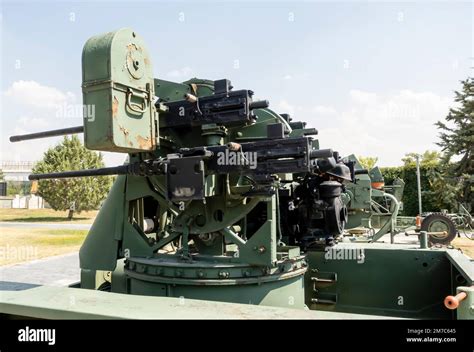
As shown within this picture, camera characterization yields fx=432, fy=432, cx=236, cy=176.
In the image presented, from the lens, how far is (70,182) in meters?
33.9

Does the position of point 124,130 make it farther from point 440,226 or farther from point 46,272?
point 440,226

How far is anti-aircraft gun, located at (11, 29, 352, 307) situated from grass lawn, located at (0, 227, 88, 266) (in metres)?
12.6

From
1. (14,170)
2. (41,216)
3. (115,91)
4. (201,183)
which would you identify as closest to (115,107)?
(115,91)

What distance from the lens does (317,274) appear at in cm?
502

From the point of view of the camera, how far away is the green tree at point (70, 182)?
34.3 metres

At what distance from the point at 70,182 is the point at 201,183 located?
108 ft

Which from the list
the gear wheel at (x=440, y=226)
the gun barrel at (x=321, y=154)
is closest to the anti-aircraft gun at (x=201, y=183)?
the gun barrel at (x=321, y=154)

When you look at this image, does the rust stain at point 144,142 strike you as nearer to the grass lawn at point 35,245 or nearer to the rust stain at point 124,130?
the rust stain at point 124,130

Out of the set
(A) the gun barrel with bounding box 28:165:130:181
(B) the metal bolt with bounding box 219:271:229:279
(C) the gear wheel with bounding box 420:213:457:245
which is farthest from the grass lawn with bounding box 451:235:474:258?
(A) the gun barrel with bounding box 28:165:130:181

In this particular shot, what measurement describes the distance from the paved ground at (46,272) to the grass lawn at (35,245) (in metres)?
1.02

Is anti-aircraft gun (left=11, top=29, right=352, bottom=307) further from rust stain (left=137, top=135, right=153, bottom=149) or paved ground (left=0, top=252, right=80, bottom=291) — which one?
paved ground (left=0, top=252, right=80, bottom=291)

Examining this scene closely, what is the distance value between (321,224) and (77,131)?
8.71ft
